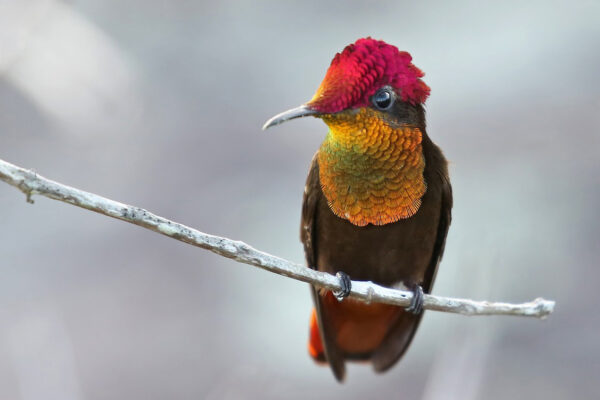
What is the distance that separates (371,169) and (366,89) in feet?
1.24

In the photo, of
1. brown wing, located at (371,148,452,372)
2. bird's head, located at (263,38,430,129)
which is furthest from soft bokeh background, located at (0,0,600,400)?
bird's head, located at (263,38,430,129)

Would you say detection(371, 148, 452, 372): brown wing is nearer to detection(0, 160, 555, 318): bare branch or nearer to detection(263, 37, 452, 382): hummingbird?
detection(263, 37, 452, 382): hummingbird

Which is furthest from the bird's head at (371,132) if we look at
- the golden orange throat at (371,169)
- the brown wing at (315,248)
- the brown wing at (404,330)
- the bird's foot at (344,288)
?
the brown wing at (404,330)

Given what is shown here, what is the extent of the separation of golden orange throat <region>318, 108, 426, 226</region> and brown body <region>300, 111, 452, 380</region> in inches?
2.8

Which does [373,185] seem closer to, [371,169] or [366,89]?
[371,169]

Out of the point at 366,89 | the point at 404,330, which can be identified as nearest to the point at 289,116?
the point at 366,89

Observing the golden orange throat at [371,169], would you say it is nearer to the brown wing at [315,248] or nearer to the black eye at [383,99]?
the black eye at [383,99]

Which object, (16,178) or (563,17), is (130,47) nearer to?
(563,17)

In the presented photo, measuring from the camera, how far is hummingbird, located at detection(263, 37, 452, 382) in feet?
9.31

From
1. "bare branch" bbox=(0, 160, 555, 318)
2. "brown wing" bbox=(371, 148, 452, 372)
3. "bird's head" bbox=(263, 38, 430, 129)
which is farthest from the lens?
"brown wing" bbox=(371, 148, 452, 372)

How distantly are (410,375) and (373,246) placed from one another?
254cm

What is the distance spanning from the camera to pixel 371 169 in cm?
310

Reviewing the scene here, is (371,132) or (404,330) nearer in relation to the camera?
(371,132)

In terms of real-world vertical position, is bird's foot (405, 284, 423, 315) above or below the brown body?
below
